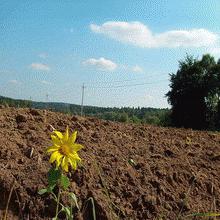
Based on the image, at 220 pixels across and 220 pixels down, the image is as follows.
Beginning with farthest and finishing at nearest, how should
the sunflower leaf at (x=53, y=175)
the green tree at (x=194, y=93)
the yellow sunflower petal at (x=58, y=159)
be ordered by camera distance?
the green tree at (x=194, y=93), the sunflower leaf at (x=53, y=175), the yellow sunflower petal at (x=58, y=159)

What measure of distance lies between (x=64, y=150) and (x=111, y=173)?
1956 millimetres

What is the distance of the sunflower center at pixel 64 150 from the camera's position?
2.10 meters

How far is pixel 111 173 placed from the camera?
4012mm

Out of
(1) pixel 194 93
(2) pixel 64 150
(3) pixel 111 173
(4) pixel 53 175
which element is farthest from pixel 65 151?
(1) pixel 194 93

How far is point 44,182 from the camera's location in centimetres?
Answer: 343

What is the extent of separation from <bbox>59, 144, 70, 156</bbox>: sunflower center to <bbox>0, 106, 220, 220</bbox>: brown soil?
63 cm

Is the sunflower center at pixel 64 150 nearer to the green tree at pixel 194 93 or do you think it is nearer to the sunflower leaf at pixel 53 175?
the sunflower leaf at pixel 53 175

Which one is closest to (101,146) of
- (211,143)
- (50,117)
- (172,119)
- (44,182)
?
(50,117)

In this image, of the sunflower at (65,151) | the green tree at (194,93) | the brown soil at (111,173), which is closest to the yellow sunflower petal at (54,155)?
the sunflower at (65,151)

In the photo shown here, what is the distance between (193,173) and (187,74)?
117 ft

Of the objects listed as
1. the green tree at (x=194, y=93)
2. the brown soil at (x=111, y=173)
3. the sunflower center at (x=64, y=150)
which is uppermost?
the green tree at (x=194, y=93)

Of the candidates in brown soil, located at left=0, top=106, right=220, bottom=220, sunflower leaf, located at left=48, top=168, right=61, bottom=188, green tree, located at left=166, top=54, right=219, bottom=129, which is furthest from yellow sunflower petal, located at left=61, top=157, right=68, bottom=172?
green tree, located at left=166, top=54, right=219, bottom=129

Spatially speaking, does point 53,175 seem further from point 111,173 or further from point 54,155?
point 111,173

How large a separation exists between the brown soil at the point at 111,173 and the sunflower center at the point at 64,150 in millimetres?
629
